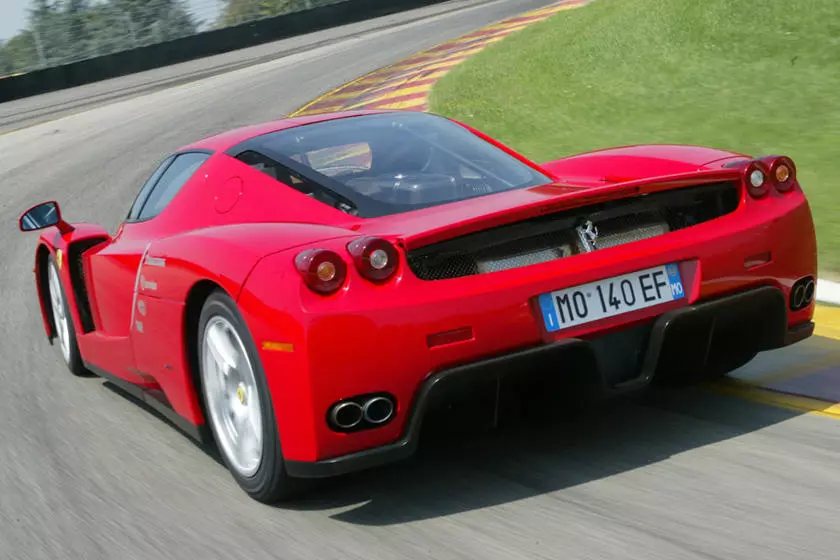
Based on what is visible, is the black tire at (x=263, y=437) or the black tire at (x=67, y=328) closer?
the black tire at (x=263, y=437)

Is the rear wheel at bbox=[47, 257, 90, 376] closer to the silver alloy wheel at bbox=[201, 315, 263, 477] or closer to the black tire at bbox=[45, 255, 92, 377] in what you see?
the black tire at bbox=[45, 255, 92, 377]

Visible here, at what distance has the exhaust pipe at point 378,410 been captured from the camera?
11.0 feet

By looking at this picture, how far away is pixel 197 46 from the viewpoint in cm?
2828

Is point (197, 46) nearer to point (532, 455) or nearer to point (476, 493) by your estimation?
point (532, 455)

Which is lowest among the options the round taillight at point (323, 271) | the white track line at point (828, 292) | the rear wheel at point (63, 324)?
the white track line at point (828, 292)

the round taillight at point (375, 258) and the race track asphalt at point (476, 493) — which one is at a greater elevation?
the round taillight at point (375, 258)

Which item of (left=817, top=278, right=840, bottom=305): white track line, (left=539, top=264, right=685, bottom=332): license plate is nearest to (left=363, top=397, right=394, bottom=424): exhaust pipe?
(left=539, top=264, right=685, bottom=332): license plate

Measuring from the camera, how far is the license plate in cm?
349

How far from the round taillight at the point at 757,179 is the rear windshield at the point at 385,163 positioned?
75 cm

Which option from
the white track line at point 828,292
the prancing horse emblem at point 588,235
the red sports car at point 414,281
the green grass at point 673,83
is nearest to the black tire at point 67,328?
the red sports car at point 414,281

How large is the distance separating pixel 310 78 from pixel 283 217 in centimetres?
1741

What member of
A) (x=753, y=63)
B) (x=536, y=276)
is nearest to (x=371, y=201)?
(x=536, y=276)

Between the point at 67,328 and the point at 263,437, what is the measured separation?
2.59m

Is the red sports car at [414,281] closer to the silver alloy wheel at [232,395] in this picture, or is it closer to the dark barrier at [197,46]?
the silver alloy wheel at [232,395]
